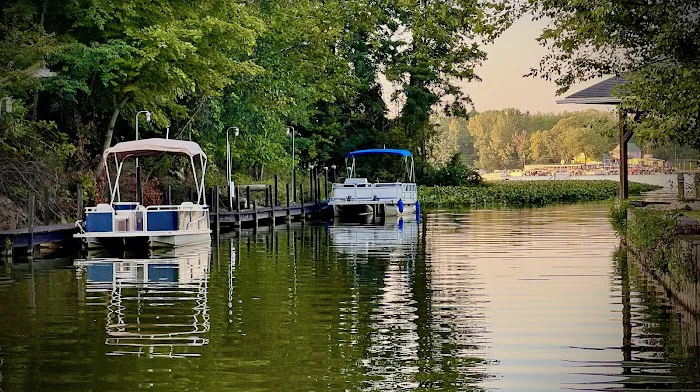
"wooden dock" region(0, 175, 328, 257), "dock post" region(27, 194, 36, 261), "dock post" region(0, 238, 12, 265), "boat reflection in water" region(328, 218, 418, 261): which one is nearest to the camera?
"dock post" region(0, 238, 12, 265)

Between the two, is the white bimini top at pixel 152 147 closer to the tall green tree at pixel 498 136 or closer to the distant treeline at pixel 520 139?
the distant treeline at pixel 520 139

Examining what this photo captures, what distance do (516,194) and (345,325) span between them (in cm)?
6220

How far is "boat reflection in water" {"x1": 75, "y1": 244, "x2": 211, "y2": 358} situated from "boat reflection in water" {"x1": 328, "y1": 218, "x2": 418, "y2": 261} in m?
4.43

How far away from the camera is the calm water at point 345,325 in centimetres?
1212

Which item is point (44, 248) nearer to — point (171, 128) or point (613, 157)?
point (171, 128)

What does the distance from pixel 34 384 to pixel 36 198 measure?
77.9ft

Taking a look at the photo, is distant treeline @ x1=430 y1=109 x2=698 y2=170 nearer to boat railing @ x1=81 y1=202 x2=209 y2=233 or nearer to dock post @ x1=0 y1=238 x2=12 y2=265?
boat railing @ x1=81 y1=202 x2=209 y2=233

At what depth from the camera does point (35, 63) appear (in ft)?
115

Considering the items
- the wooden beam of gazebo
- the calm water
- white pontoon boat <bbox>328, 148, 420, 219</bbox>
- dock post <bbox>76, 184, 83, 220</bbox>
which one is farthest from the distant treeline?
the calm water

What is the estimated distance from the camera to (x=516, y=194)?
254 ft

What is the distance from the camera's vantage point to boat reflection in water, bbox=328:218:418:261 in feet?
101

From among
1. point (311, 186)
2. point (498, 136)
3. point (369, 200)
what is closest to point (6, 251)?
point (369, 200)

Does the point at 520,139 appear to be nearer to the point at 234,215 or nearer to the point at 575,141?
the point at 575,141

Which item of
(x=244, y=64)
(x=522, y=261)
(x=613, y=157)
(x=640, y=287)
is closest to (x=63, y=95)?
(x=244, y=64)
